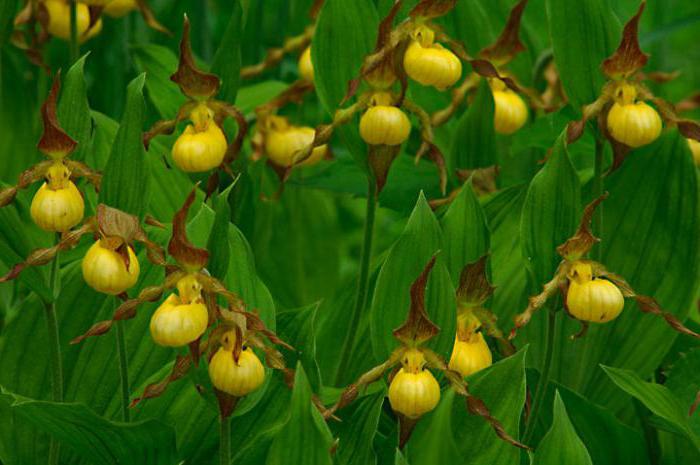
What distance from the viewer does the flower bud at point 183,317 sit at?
1.08 m

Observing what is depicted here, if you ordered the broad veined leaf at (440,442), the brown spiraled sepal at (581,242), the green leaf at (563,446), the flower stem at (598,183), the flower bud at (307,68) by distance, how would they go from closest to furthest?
the broad veined leaf at (440,442) < the green leaf at (563,446) < the brown spiraled sepal at (581,242) < the flower stem at (598,183) < the flower bud at (307,68)

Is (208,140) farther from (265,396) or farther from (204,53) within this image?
(204,53)

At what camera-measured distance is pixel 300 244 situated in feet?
7.25

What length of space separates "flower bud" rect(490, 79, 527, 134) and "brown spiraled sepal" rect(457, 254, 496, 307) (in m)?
0.45

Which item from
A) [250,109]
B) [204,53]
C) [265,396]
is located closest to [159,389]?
[265,396]

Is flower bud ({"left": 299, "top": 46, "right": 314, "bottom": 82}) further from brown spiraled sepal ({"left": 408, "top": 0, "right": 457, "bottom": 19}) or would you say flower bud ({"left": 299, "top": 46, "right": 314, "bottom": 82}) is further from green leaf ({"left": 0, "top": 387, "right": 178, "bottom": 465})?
green leaf ({"left": 0, "top": 387, "right": 178, "bottom": 465})

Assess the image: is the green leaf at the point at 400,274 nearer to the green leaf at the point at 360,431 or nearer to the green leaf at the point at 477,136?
the green leaf at the point at 360,431

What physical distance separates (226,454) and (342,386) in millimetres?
366

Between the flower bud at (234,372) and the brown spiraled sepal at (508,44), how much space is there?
0.72 metres

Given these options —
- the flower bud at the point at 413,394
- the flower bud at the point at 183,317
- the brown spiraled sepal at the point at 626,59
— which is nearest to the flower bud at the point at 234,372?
the flower bud at the point at 183,317

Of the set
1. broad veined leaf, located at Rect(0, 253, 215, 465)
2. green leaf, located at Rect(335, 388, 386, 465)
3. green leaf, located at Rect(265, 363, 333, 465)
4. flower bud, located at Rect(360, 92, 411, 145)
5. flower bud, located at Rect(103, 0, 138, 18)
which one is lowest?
broad veined leaf, located at Rect(0, 253, 215, 465)

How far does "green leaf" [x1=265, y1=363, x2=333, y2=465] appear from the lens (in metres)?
1.04

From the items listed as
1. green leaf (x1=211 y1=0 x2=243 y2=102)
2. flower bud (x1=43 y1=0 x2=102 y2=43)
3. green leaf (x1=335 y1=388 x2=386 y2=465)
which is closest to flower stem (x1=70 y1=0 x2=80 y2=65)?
flower bud (x1=43 y1=0 x2=102 y2=43)

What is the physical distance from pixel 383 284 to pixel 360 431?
170 mm
